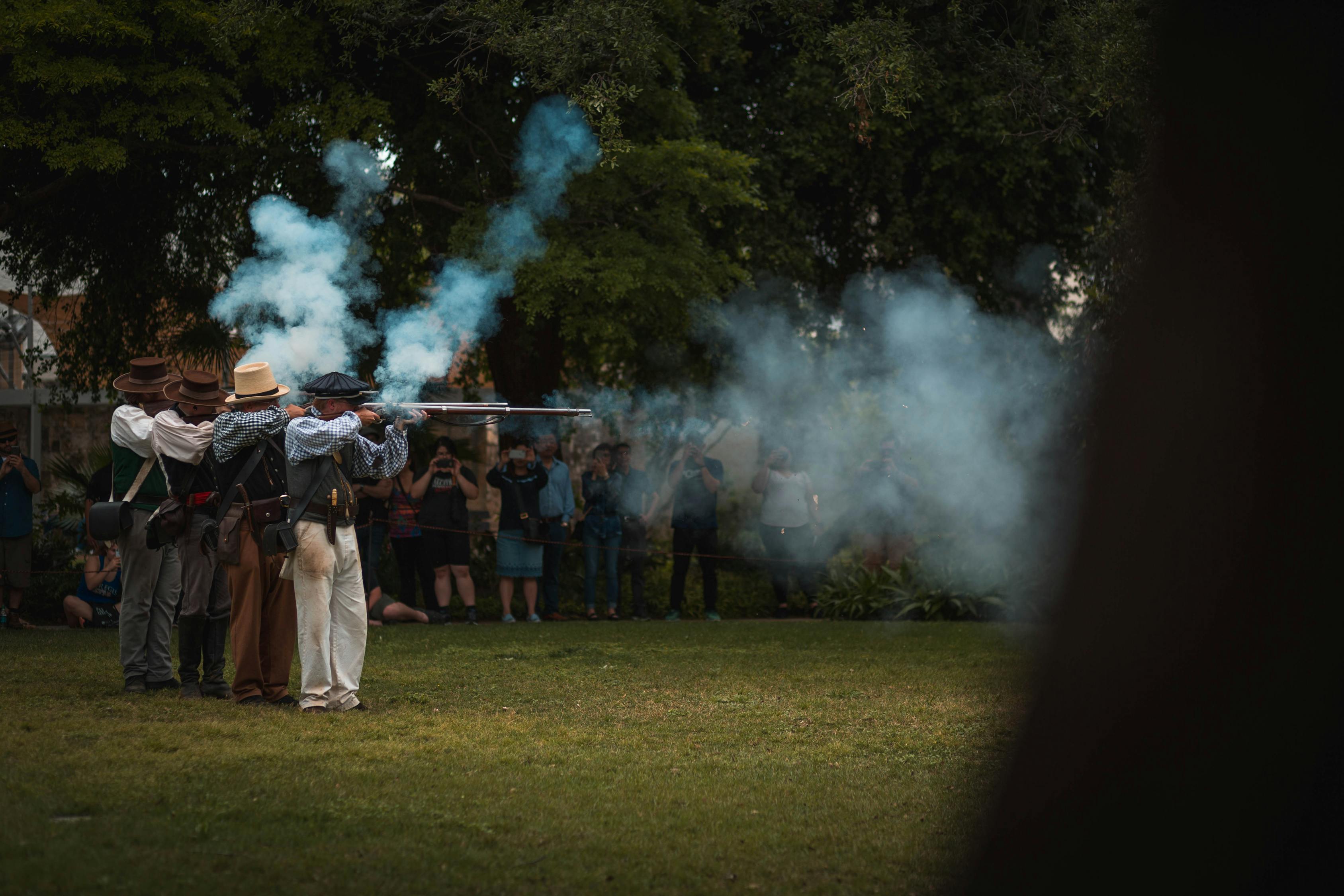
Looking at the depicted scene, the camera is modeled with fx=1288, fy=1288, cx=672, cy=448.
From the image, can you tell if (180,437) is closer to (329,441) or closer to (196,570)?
(196,570)

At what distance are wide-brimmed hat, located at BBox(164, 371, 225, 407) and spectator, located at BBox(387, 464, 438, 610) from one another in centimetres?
479

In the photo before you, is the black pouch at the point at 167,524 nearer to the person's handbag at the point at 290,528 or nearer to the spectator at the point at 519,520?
the person's handbag at the point at 290,528

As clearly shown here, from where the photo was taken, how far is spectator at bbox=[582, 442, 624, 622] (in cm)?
1454

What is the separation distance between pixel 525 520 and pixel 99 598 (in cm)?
425

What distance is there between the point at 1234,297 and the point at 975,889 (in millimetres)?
1384

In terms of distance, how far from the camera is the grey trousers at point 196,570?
8312 mm

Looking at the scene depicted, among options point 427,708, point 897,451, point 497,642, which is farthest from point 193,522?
point 897,451

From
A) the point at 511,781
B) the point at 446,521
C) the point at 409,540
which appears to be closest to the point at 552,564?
the point at 446,521

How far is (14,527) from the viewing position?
40.4 feet

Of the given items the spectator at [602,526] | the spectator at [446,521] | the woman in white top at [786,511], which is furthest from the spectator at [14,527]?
the woman in white top at [786,511]

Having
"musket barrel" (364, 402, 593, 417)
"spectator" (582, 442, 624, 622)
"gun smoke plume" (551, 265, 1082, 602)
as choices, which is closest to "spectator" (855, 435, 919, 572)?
"gun smoke plume" (551, 265, 1082, 602)

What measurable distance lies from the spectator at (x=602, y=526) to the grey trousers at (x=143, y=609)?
6.46 meters

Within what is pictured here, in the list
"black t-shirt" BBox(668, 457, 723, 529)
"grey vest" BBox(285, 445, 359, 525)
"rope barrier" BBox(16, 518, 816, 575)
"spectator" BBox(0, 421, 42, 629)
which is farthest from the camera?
"black t-shirt" BBox(668, 457, 723, 529)

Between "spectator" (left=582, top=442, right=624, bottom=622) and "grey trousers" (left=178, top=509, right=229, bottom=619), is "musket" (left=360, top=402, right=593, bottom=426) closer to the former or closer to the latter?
"grey trousers" (left=178, top=509, right=229, bottom=619)
